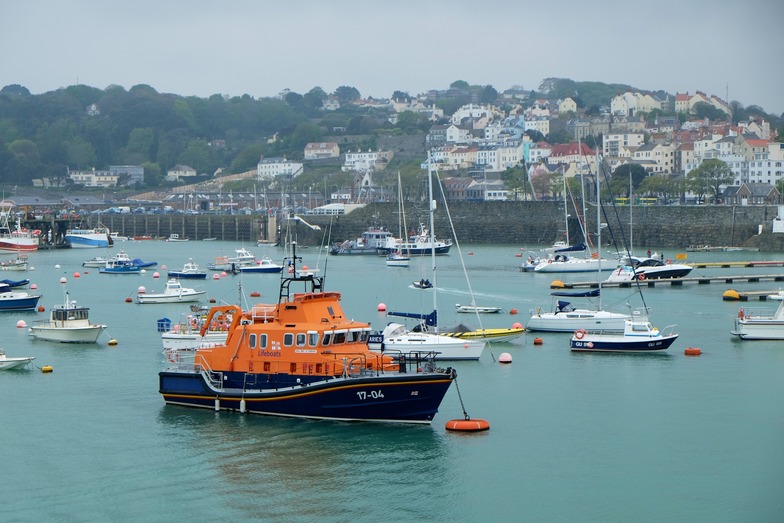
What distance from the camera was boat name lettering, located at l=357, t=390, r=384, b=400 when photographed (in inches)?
1109

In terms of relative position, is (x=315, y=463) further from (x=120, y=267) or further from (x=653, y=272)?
(x=120, y=267)

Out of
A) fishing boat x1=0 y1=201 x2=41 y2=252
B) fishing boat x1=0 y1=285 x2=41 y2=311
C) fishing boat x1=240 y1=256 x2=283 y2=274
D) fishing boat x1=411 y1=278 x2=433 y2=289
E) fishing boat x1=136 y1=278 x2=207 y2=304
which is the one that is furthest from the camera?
fishing boat x1=0 y1=201 x2=41 y2=252

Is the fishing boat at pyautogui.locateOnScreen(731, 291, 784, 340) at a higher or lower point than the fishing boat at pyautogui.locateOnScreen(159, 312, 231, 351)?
lower

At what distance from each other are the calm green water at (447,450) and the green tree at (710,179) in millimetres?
82959

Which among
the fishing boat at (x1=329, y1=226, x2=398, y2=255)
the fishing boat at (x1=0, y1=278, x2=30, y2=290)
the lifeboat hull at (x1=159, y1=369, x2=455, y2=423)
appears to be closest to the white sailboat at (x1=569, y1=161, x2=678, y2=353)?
the lifeboat hull at (x1=159, y1=369, x2=455, y2=423)

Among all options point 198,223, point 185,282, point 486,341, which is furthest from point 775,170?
point 486,341

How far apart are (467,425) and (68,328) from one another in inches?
786

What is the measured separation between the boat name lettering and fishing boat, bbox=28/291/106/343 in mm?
18806

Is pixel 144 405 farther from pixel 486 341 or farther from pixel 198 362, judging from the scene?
pixel 486 341

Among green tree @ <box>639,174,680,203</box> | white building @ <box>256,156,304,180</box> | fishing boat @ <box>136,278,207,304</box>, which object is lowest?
fishing boat @ <box>136,278,207,304</box>

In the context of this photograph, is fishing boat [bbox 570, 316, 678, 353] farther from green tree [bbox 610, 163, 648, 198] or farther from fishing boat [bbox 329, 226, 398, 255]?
green tree [bbox 610, 163, 648, 198]

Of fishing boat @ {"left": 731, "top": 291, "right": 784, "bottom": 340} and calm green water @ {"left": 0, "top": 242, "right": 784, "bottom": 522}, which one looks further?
fishing boat @ {"left": 731, "top": 291, "right": 784, "bottom": 340}

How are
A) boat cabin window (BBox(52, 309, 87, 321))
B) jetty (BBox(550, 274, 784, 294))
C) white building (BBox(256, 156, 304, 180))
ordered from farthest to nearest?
white building (BBox(256, 156, 304, 180)), jetty (BBox(550, 274, 784, 294)), boat cabin window (BBox(52, 309, 87, 321))

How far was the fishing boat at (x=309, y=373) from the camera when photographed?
28.2m
